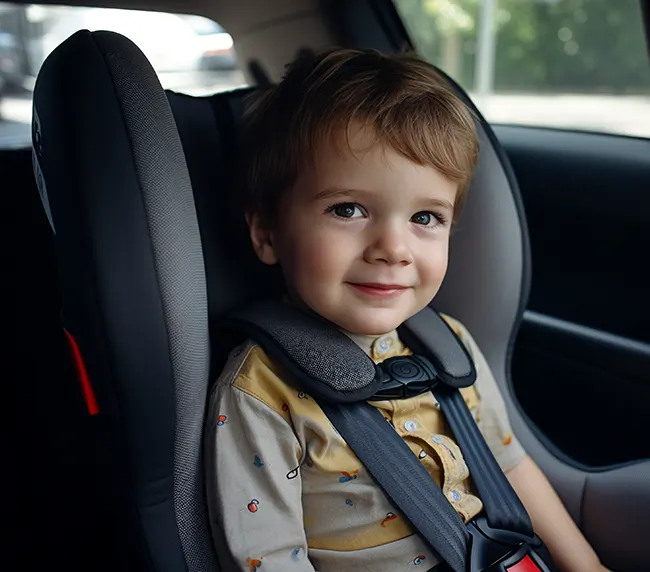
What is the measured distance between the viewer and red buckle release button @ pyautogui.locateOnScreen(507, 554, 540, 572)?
1153mm

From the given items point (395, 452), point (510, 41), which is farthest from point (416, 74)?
point (510, 41)

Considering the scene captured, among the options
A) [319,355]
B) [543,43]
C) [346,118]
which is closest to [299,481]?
[319,355]

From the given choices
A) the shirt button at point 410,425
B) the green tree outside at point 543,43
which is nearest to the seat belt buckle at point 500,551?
the shirt button at point 410,425

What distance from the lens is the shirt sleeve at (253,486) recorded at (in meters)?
1.01

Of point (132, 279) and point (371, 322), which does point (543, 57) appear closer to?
point (371, 322)

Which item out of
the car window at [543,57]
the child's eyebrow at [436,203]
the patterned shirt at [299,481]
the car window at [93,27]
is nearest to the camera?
the patterned shirt at [299,481]

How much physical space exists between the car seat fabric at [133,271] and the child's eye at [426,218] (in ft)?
1.10

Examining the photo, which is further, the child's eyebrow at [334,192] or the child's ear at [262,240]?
the child's ear at [262,240]

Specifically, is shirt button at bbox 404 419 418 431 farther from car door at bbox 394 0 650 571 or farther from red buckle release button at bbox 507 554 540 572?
car door at bbox 394 0 650 571

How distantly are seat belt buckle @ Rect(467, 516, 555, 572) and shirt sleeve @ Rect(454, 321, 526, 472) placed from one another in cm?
17

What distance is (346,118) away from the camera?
1107 mm

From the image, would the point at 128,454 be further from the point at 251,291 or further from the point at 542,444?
the point at 542,444

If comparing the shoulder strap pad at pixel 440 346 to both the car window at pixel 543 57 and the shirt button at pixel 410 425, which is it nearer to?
the shirt button at pixel 410 425

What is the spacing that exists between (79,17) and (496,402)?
1.08 m
